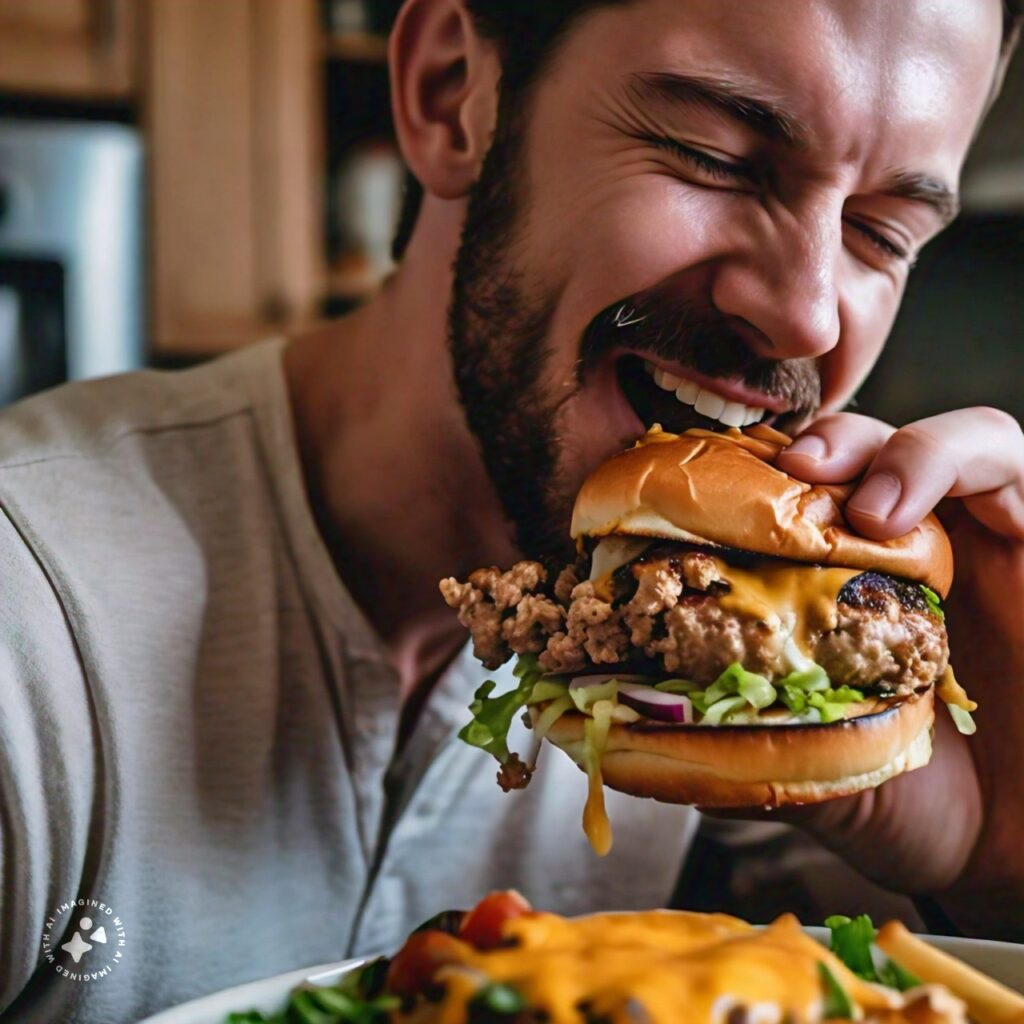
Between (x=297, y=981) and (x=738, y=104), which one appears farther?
(x=738, y=104)

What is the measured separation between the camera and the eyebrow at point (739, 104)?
4.00 feet

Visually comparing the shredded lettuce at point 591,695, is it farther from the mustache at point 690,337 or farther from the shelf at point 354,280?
the shelf at point 354,280

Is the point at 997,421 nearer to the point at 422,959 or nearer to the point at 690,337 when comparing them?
the point at 690,337

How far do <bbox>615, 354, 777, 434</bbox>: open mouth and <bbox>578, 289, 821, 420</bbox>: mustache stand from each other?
4 centimetres

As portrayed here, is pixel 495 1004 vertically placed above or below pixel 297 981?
above

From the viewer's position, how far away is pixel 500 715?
1198mm

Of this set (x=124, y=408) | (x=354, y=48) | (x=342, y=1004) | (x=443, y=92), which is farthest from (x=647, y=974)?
(x=354, y=48)

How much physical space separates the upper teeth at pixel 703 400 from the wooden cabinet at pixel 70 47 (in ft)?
9.27

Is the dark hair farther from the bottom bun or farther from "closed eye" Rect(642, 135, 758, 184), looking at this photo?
the bottom bun

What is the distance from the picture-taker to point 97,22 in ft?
11.8

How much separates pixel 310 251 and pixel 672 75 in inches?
111

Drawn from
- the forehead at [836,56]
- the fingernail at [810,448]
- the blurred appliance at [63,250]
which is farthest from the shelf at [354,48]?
the fingernail at [810,448]
